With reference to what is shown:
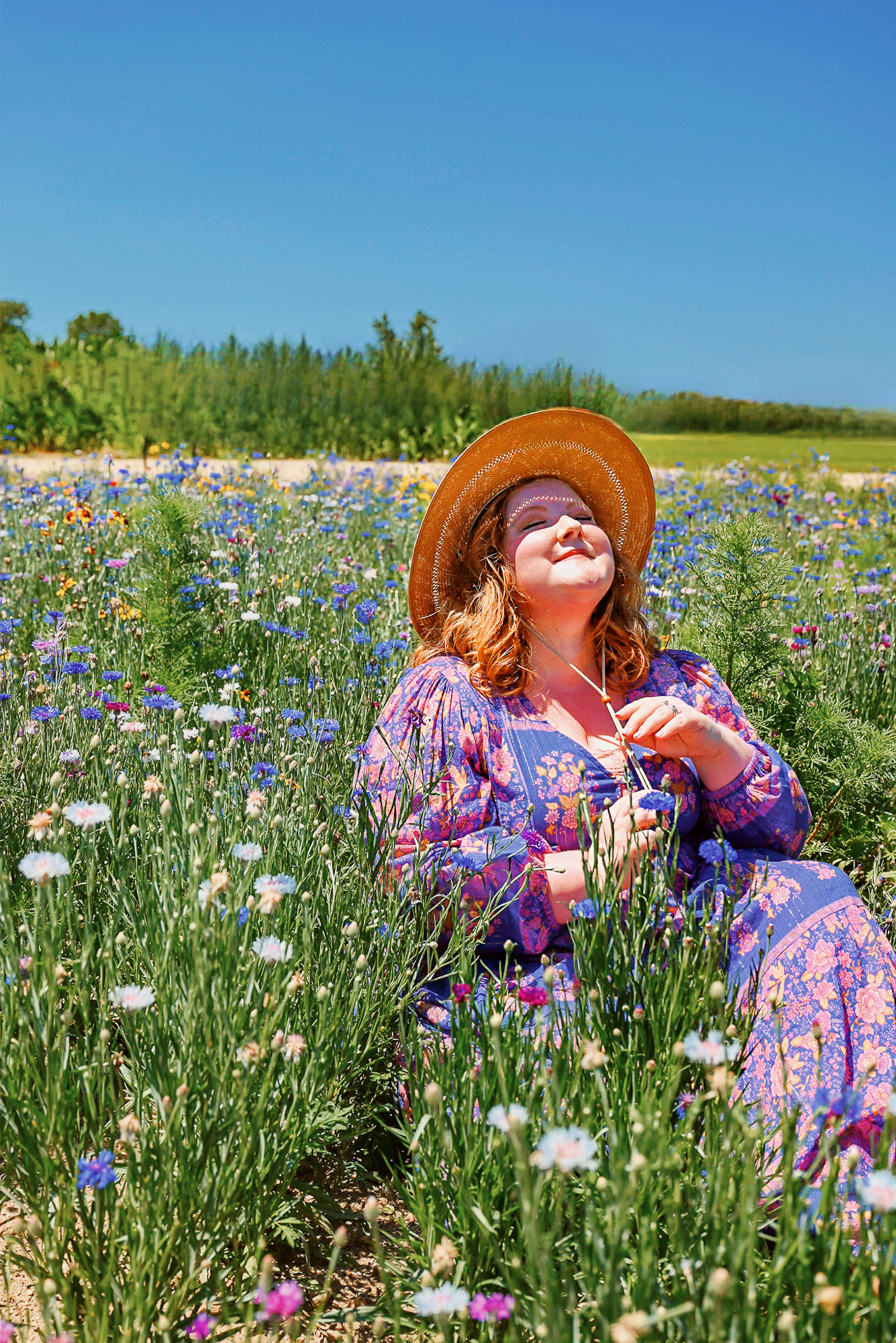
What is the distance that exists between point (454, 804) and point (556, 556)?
2.15 ft

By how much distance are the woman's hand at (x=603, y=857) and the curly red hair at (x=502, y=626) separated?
0.47 metres

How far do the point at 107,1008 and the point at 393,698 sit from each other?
3.40ft

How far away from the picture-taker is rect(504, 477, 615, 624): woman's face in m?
2.39

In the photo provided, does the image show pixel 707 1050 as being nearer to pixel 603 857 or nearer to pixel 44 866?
pixel 603 857

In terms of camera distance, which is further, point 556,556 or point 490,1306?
point 556,556

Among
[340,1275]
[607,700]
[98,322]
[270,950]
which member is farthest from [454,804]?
[98,322]

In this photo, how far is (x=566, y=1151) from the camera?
108cm

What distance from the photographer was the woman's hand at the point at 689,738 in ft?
7.14

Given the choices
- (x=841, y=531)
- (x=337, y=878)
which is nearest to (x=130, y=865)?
(x=337, y=878)

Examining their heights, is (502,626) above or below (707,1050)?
above

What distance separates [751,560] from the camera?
324 cm

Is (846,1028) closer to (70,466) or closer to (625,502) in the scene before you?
(625,502)

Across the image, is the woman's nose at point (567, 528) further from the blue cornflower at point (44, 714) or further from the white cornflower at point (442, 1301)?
the white cornflower at point (442, 1301)

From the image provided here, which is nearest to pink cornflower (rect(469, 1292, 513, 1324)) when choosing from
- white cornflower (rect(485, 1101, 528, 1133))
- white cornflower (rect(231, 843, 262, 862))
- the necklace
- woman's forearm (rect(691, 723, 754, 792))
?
white cornflower (rect(485, 1101, 528, 1133))
